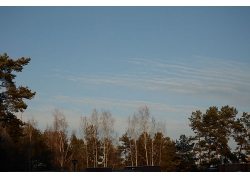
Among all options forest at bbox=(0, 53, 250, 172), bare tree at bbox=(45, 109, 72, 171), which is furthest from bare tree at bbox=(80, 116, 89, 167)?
bare tree at bbox=(45, 109, 72, 171)

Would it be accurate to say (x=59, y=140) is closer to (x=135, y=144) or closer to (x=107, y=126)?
(x=107, y=126)

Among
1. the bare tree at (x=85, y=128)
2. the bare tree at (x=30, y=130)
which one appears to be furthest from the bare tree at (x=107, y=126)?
the bare tree at (x=30, y=130)

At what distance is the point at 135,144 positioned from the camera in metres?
30.6

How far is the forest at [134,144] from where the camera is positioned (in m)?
28.8

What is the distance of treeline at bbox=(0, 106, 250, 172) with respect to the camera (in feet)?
94.6

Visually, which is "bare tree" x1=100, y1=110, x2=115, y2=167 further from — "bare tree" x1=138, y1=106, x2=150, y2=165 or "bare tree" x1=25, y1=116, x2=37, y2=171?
"bare tree" x1=25, y1=116, x2=37, y2=171

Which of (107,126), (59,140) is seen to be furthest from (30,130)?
(107,126)

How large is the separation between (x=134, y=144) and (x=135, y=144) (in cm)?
133

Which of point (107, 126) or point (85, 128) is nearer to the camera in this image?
point (107, 126)

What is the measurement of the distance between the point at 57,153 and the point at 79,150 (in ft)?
6.32
